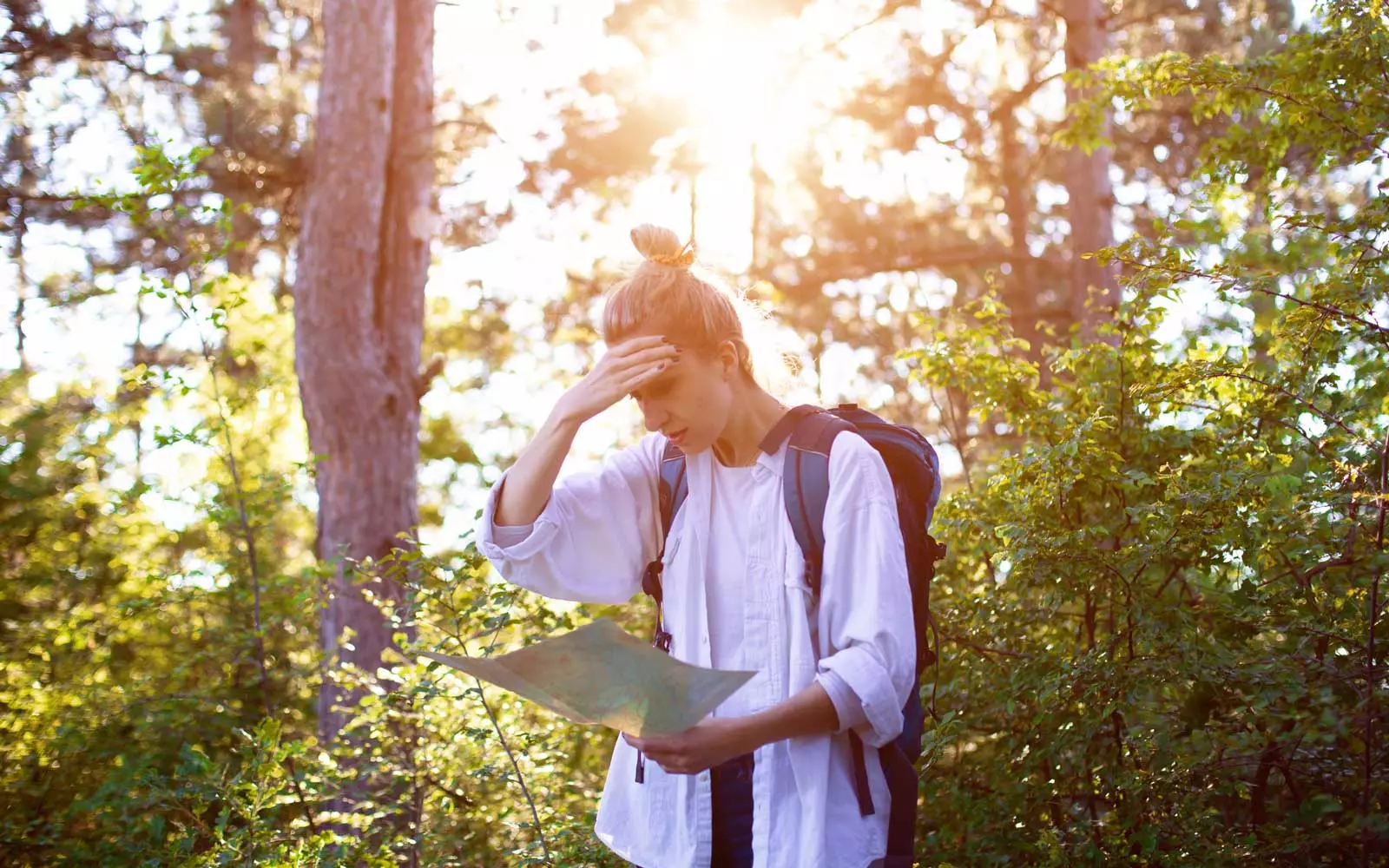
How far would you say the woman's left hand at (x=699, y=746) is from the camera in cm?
179

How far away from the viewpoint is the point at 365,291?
6.79 m

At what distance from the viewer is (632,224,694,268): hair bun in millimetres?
2311

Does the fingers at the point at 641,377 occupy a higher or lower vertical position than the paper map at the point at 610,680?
higher

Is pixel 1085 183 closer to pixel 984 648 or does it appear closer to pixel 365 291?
pixel 365 291

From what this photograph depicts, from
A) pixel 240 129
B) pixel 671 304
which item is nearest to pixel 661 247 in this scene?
pixel 671 304

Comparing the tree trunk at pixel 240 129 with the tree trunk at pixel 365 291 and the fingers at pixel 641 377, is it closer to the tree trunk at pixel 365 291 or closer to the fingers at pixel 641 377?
the tree trunk at pixel 365 291

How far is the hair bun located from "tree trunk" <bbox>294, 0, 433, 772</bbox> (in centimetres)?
438

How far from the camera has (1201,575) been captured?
348 cm

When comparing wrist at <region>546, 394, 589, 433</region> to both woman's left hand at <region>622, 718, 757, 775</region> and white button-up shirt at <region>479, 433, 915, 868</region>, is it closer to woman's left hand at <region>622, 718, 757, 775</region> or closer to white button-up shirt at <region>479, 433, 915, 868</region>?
white button-up shirt at <region>479, 433, 915, 868</region>

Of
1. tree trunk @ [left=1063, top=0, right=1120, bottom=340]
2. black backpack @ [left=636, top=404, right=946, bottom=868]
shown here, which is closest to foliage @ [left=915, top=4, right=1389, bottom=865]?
black backpack @ [left=636, top=404, right=946, bottom=868]

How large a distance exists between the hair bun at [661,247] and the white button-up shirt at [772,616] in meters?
0.40

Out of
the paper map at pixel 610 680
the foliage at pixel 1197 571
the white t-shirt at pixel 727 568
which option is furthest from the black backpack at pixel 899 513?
the foliage at pixel 1197 571

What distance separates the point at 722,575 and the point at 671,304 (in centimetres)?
53

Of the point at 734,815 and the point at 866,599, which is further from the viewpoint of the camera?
the point at 734,815
